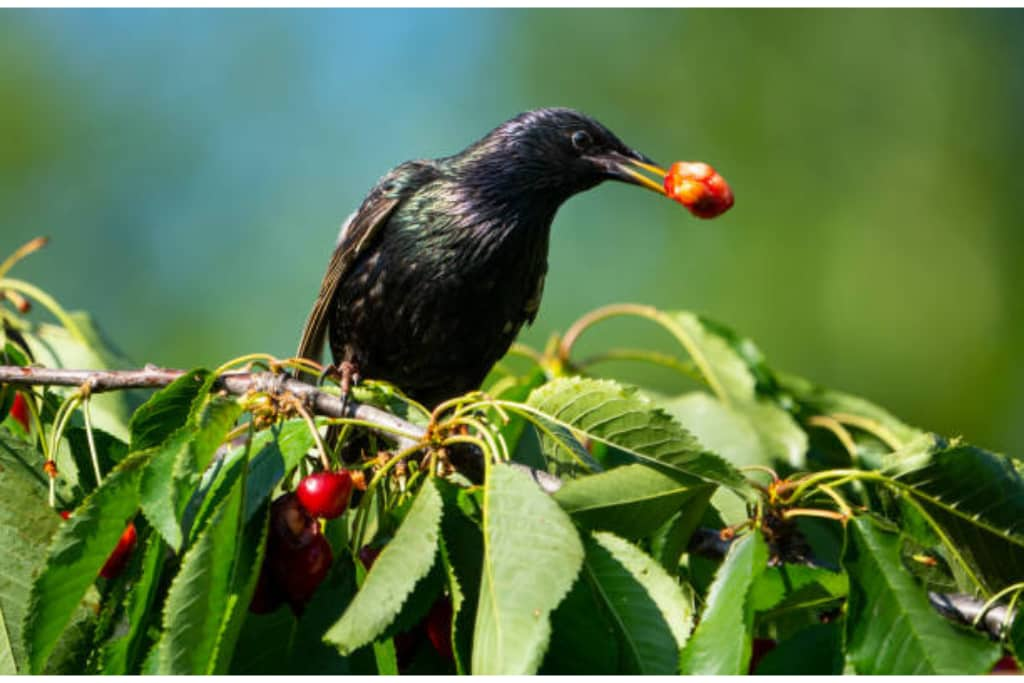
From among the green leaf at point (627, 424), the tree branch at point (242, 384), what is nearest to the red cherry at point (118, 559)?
the tree branch at point (242, 384)

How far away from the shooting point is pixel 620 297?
9.34m

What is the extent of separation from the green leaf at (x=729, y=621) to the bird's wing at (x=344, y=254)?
103 inches

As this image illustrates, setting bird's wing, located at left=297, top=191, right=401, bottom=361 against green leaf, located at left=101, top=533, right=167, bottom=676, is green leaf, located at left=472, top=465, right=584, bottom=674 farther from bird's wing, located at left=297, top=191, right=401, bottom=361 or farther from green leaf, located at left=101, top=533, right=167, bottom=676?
bird's wing, located at left=297, top=191, right=401, bottom=361

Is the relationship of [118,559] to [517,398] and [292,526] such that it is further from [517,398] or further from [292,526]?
[517,398]

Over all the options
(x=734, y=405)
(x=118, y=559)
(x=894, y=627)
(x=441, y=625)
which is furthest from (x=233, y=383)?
(x=734, y=405)

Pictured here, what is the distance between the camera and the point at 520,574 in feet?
5.75

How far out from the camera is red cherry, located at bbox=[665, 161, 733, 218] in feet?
11.4

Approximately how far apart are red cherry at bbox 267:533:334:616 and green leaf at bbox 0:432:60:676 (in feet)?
1.57

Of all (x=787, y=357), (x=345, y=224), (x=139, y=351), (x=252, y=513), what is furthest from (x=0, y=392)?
(x=139, y=351)

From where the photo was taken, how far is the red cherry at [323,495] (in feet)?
6.74

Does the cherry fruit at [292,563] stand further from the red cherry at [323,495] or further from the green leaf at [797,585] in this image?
the green leaf at [797,585]

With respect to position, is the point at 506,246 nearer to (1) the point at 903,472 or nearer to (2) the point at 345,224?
(2) the point at 345,224

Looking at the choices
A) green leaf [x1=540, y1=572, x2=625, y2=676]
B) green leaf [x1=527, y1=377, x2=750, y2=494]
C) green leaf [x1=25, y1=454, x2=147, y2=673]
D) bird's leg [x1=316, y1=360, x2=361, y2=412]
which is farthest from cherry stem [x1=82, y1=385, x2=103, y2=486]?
green leaf [x1=540, y1=572, x2=625, y2=676]

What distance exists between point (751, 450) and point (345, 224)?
1897 millimetres
